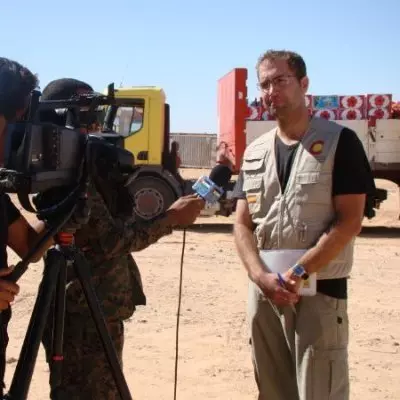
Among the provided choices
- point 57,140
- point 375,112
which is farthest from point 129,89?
point 57,140

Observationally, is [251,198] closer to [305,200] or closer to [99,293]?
[305,200]

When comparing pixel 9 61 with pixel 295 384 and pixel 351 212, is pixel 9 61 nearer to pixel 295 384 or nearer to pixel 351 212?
pixel 351 212

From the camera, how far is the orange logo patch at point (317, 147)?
2735 millimetres

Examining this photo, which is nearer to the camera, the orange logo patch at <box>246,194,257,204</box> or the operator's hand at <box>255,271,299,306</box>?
the operator's hand at <box>255,271,299,306</box>

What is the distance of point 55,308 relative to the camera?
217 cm

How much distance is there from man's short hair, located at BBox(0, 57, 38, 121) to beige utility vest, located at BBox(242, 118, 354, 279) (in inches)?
44.7

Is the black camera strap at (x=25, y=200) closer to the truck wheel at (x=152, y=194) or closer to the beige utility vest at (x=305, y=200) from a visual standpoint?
the beige utility vest at (x=305, y=200)

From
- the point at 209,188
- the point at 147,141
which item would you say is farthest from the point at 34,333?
the point at 147,141

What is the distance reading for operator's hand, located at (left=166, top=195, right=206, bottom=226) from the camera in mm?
2666

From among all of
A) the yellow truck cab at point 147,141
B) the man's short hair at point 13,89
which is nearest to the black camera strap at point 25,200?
the man's short hair at point 13,89

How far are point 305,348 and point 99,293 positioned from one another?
0.84m

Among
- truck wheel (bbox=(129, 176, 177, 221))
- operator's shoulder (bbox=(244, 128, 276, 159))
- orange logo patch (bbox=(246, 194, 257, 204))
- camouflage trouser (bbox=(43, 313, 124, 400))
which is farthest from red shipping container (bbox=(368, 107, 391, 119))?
camouflage trouser (bbox=(43, 313, 124, 400))

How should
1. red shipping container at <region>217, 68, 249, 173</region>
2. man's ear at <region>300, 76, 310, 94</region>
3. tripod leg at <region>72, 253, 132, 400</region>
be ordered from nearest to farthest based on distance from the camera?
tripod leg at <region>72, 253, 132, 400</region> → man's ear at <region>300, 76, 310, 94</region> → red shipping container at <region>217, 68, 249, 173</region>

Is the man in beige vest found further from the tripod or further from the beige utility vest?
the tripod
